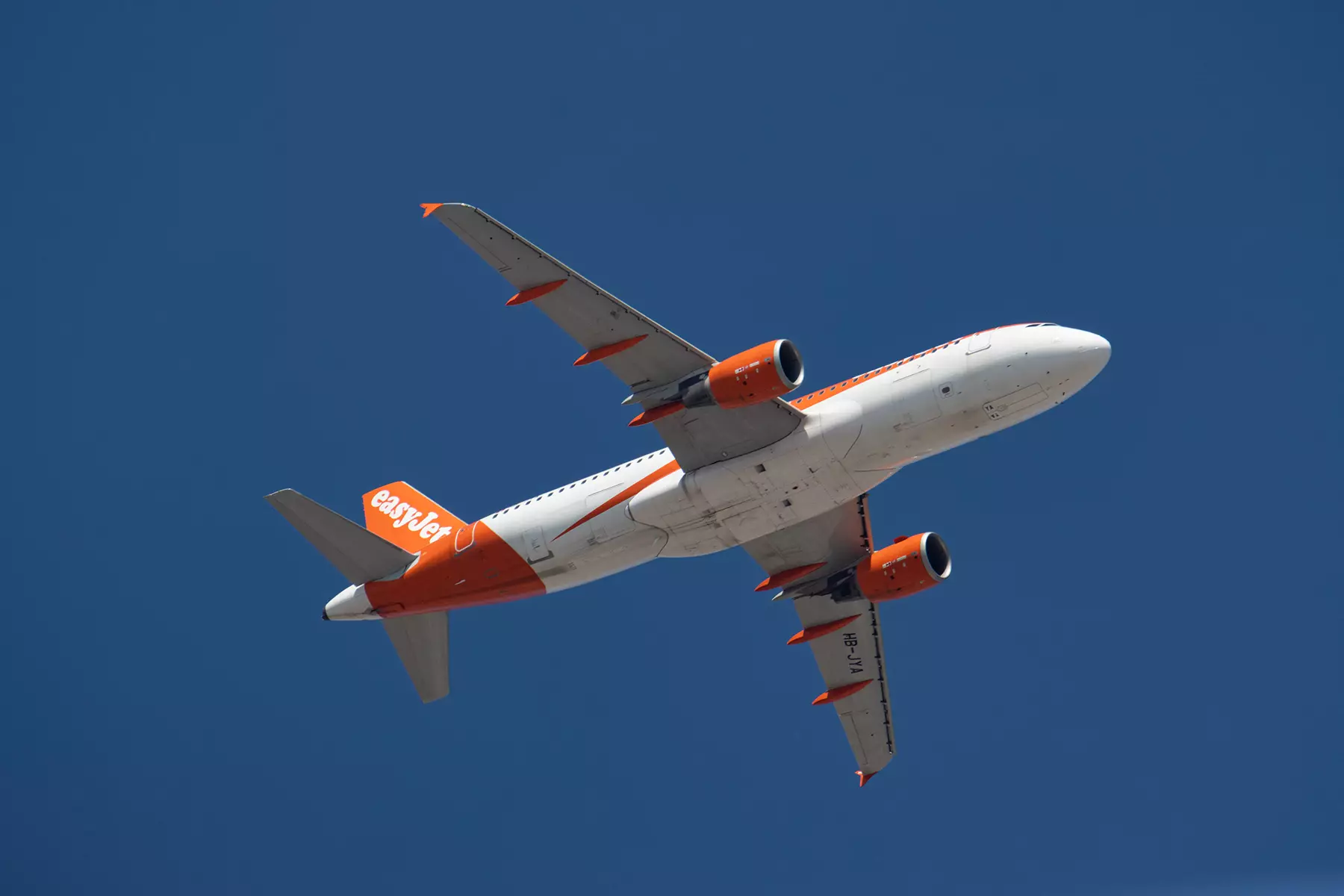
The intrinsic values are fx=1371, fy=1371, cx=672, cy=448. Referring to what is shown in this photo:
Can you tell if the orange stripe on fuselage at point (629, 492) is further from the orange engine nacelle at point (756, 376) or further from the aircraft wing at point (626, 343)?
the orange engine nacelle at point (756, 376)

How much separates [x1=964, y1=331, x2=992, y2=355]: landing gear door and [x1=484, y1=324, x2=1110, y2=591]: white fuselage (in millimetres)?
35

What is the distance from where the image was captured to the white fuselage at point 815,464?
41.8m

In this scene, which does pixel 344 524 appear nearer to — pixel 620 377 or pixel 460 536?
pixel 460 536

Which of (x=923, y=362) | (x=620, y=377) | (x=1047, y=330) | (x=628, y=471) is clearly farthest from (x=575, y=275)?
(x=1047, y=330)

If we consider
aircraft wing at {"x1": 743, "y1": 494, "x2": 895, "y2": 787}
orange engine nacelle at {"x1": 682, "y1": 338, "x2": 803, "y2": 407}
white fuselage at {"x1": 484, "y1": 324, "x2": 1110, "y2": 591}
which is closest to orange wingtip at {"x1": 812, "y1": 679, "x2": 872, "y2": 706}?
aircraft wing at {"x1": 743, "y1": 494, "x2": 895, "y2": 787}

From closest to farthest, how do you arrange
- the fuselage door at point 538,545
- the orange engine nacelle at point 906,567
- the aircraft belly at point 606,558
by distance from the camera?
the aircraft belly at point 606,558, the fuselage door at point 538,545, the orange engine nacelle at point 906,567

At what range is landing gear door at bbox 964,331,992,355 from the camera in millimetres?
42062

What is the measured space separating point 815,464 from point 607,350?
24.6 feet

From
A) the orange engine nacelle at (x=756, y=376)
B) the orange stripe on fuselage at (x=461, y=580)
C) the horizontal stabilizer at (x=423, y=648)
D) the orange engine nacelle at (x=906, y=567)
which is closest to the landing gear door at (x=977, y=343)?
the orange engine nacelle at (x=756, y=376)

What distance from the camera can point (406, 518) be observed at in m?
50.9

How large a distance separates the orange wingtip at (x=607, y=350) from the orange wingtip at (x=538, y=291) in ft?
8.05

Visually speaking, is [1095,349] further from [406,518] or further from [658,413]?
[406,518]

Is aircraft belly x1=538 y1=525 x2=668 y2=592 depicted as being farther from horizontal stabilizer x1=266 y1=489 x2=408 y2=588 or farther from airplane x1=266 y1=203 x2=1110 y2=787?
horizontal stabilizer x1=266 y1=489 x2=408 y2=588

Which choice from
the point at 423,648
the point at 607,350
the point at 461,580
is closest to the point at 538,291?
the point at 607,350
